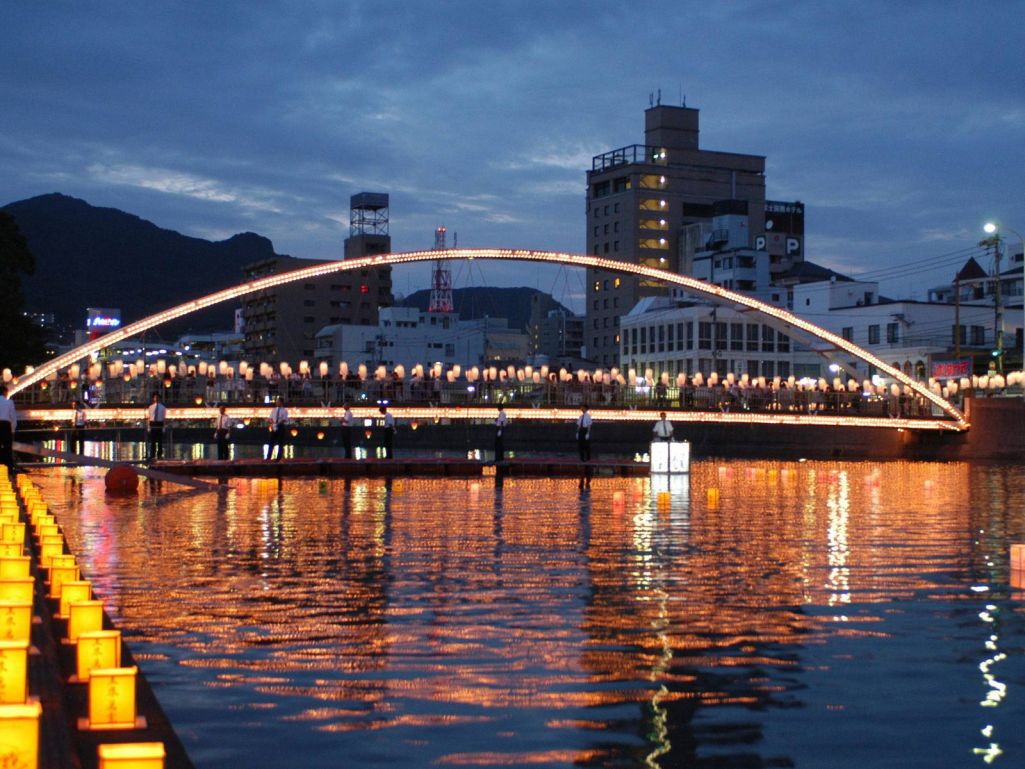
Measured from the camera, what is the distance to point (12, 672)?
683 centimetres

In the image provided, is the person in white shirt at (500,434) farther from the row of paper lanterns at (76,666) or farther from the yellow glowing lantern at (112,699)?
the yellow glowing lantern at (112,699)

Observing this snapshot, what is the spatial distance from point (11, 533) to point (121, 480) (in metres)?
20.1

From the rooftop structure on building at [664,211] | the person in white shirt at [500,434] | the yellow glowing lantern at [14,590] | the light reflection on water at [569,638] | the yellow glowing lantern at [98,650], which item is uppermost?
the rooftop structure on building at [664,211]

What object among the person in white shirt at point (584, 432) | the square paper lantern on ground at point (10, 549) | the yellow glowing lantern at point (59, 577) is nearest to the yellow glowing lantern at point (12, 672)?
the yellow glowing lantern at point (59, 577)

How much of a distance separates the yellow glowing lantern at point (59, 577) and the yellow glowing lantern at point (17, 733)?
17.7ft

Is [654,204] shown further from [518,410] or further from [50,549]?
[50,549]

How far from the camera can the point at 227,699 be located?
9.70 meters

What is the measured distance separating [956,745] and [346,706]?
12.7 feet

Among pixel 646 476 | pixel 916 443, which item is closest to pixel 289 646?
pixel 646 476

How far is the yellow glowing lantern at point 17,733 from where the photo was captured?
5.71 metres

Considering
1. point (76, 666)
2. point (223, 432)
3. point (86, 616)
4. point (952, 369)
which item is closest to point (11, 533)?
point (86, 616)

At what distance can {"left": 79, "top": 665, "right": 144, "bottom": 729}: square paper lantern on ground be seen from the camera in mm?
7262

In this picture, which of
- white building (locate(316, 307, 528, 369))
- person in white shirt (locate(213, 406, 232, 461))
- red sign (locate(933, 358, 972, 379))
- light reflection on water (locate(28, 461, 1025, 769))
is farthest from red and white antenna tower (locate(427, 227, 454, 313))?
light reflection on water (locate(28, 461, 1025, 769))

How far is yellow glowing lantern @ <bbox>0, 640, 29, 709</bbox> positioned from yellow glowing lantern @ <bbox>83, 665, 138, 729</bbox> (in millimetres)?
461
